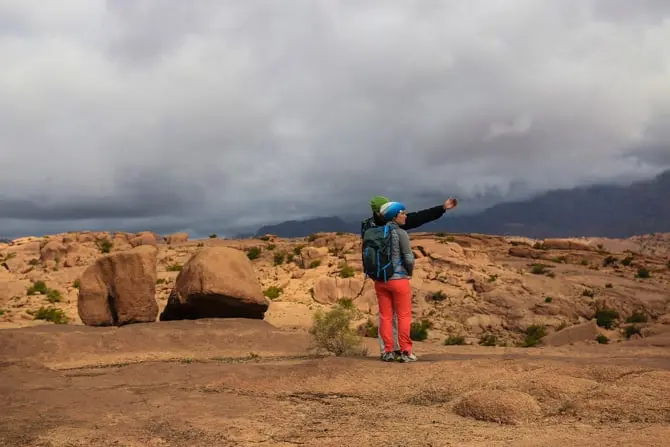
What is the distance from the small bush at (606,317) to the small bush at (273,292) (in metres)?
13.3

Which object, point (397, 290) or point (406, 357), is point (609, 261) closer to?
point (406, 357)

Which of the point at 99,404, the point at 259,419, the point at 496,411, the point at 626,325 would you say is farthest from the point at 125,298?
the point at 626,325

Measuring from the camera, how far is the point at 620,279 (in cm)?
2819

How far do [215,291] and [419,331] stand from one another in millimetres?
8259

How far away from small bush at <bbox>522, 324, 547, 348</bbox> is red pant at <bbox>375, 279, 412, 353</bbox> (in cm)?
1118

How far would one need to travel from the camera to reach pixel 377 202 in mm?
7816

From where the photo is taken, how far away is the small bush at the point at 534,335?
57.4 feet

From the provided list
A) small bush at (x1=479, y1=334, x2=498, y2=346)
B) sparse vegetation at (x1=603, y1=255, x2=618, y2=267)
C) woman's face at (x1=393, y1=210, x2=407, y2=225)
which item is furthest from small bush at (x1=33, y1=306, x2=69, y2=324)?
sparse vegetation at (x1=603, y1=255, x2=618, y2=267)

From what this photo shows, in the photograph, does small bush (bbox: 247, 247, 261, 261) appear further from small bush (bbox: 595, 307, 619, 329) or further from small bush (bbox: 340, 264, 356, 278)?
small bush (bbox: 595, 307, 619, 329)

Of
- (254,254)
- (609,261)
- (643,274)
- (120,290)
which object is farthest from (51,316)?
(609,261)

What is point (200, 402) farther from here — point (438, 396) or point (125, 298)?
point (125, 298)

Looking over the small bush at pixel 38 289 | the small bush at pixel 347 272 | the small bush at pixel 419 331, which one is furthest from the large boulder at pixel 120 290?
the small bush at pixel 38 289

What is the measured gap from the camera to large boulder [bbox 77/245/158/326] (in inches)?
576

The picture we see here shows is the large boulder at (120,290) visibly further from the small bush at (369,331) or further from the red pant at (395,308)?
the red pant at (395,308)
